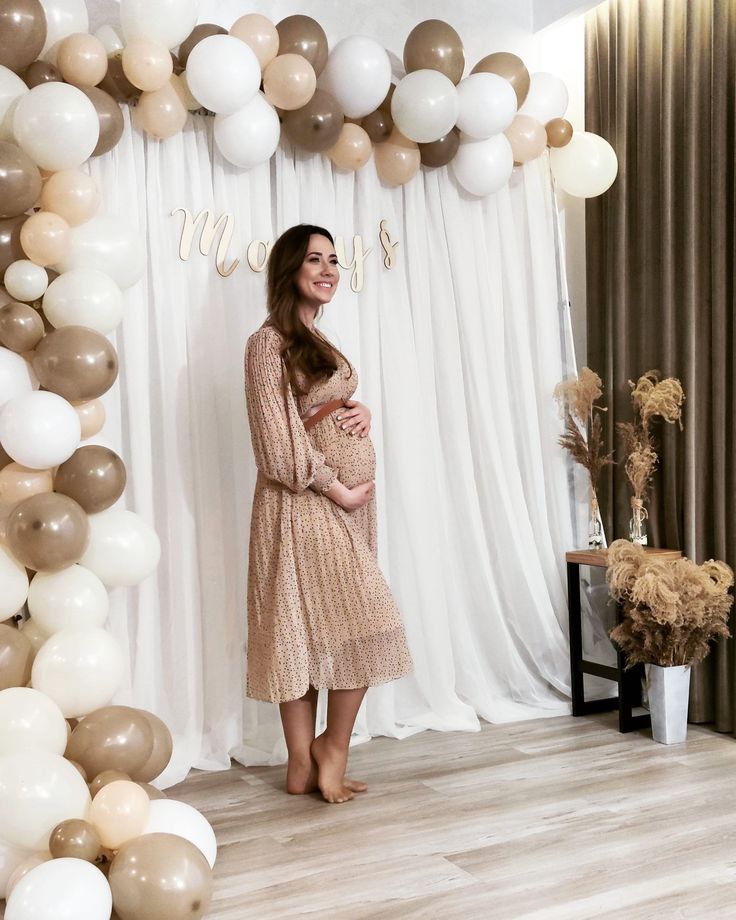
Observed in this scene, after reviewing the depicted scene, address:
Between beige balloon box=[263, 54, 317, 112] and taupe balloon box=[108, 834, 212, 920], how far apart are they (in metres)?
2.21

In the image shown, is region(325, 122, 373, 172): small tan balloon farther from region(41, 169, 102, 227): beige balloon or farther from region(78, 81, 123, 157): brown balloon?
region(41, 169, 102, 227): beige balloon

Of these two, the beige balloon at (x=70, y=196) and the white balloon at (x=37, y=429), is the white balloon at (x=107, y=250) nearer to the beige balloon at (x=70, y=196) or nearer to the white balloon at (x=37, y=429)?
the beige balloon at (x=70, y=196)

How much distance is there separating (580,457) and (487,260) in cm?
84

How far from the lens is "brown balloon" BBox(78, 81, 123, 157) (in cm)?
287

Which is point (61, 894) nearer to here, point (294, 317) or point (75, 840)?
point (75, 840)

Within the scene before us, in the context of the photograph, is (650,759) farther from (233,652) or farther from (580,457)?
(233,652)

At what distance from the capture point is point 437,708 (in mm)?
3725

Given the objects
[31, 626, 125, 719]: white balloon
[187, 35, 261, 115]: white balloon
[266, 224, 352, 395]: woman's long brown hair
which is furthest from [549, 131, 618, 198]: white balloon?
[31, 626, 125, 719]: white balloon

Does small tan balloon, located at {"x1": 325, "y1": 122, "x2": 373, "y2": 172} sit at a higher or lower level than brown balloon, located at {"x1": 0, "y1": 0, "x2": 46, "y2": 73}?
lower

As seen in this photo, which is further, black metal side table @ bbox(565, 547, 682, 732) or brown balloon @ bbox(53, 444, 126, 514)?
black metal side table @ bbox(565, 547, 682, 732)

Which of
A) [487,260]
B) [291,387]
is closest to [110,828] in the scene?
[291,387]

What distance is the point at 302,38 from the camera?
320cm

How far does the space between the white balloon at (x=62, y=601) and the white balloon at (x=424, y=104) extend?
1857 millimetres

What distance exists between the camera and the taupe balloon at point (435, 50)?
11.4 feet
